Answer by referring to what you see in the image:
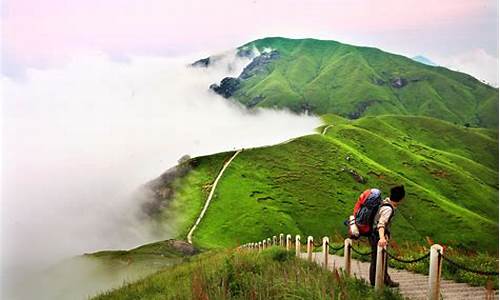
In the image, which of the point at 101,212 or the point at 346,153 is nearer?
the point at 101,212

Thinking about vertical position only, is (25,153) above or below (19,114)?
below

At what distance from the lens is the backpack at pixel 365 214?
7.86 meters

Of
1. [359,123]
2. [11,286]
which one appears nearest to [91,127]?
[359,123]

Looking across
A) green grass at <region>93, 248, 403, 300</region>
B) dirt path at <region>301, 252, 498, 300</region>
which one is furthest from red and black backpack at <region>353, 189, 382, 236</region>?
green grass at <region>93, 248, 403, 300</region>

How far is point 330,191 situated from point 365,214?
50.8 metres

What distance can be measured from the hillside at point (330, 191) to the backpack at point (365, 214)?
75.0 feet

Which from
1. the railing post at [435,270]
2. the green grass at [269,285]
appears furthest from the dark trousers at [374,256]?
the railing post at [435,270]

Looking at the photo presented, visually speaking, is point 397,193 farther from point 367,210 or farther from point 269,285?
point 269,285

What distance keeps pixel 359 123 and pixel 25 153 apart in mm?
74132

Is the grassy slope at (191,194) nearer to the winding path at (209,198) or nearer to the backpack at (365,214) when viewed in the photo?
the winding path at (209,198)

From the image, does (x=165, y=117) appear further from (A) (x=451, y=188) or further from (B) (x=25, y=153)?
(A) (x=451, y=188)

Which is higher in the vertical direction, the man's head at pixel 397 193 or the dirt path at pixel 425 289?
the man's head at pixel 397 193

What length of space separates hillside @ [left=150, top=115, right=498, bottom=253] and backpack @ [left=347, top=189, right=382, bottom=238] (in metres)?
22.8

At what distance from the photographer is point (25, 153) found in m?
115
